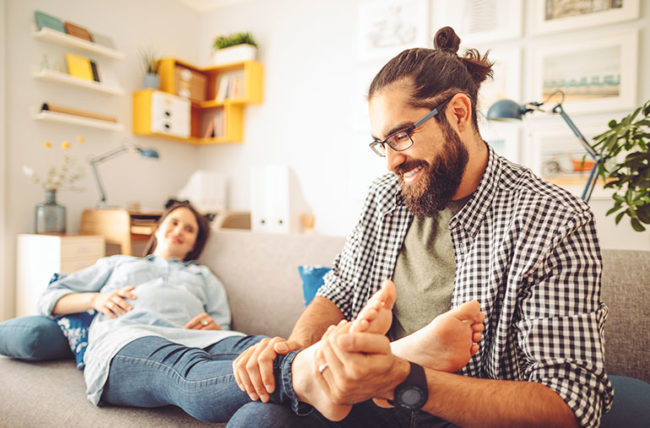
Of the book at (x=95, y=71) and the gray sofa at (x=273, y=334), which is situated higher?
the book at (x=95, y=71)

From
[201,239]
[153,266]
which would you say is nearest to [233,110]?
[201,239]

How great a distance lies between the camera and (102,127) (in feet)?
11.0

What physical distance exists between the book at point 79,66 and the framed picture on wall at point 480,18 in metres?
2.58

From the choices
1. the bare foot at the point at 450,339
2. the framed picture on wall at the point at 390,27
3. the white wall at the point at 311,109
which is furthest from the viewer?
the white wall at the point at 311,109

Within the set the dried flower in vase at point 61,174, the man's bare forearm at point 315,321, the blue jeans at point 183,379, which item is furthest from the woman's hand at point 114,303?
the dried flower in vase at point 61,174

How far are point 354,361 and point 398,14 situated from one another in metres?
3.22

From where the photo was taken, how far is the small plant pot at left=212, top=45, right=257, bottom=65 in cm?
388

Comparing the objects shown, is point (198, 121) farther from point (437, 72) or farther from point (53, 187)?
point (437, 72)

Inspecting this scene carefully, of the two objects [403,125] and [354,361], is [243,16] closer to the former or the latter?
[403,125]

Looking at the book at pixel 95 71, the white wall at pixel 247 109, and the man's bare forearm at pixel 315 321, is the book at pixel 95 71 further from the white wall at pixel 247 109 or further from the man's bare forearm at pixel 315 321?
the man's bare forearm at pixel 315 321

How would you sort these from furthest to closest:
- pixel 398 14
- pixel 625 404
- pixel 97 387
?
pixel 398 14 → pixel 97 387 → pixel 625 404

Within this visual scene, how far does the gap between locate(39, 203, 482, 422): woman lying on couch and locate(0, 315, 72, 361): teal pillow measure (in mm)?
76

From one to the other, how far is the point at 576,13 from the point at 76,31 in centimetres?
342

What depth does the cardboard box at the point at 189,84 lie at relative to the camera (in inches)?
155
